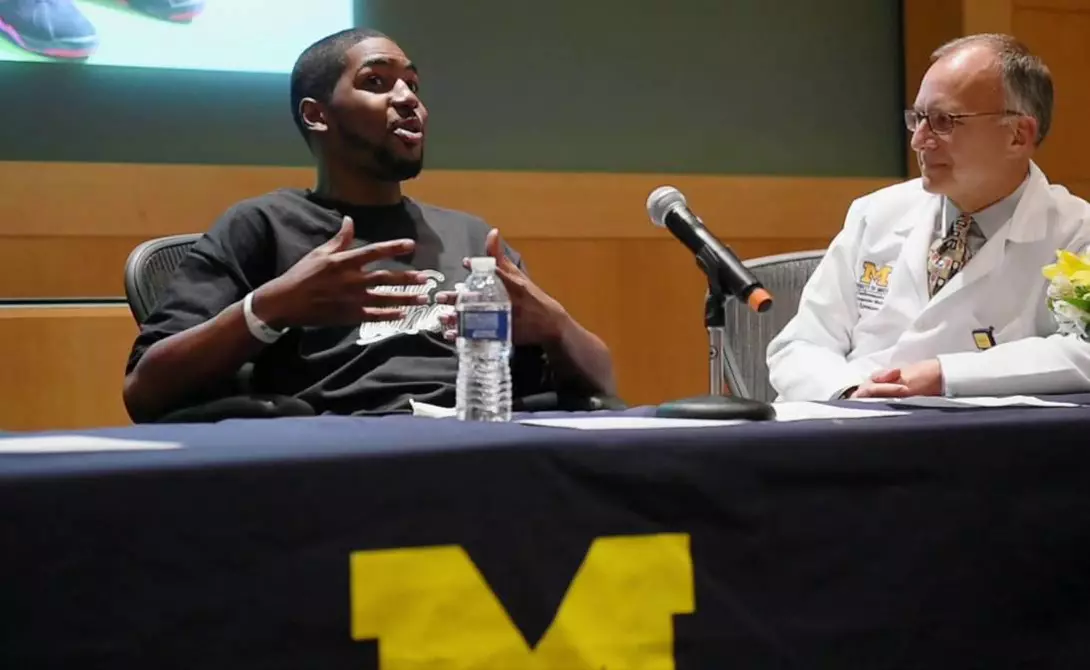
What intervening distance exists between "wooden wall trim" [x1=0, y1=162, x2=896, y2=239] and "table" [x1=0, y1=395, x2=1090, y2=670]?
1.75m

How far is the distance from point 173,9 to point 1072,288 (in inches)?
84.8

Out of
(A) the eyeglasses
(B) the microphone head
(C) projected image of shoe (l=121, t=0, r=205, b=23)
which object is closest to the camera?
(B) the microphone head

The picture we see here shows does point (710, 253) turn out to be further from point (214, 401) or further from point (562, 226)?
point (562, 226)

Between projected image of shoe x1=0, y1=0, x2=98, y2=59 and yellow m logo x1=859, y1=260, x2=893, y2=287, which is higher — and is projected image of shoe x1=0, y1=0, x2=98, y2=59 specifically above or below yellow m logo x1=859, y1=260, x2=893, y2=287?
above

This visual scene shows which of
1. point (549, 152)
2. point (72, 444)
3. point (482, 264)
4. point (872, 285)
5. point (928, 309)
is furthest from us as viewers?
point (549, 152)

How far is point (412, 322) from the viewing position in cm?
178

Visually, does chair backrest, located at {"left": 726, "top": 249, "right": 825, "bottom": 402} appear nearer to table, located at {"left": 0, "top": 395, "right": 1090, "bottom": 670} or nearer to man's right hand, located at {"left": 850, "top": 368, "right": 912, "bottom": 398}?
man's right hand, located at {"left": 850, "top": 368, "right": 912, "bottom": 398}

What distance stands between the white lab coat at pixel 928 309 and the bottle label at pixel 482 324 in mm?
744

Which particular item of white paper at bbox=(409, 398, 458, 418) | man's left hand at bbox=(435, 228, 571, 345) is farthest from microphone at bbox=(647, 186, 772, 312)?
white paper at bbox=(409, 398, 458, 418)

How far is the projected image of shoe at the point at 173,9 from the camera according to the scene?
272 centimetres

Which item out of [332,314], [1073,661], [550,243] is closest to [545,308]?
[332,314]

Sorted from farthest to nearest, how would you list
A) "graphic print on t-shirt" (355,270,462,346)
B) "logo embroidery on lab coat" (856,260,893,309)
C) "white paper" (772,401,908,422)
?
"logo embroidery on lab coat" (856,260,893,309), "graphic print on t-shirt" (355,270,462,346), "white paper" (772,401,908,422)

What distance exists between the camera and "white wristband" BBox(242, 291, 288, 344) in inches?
57.8

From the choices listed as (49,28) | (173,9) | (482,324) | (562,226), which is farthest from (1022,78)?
(49,28)
